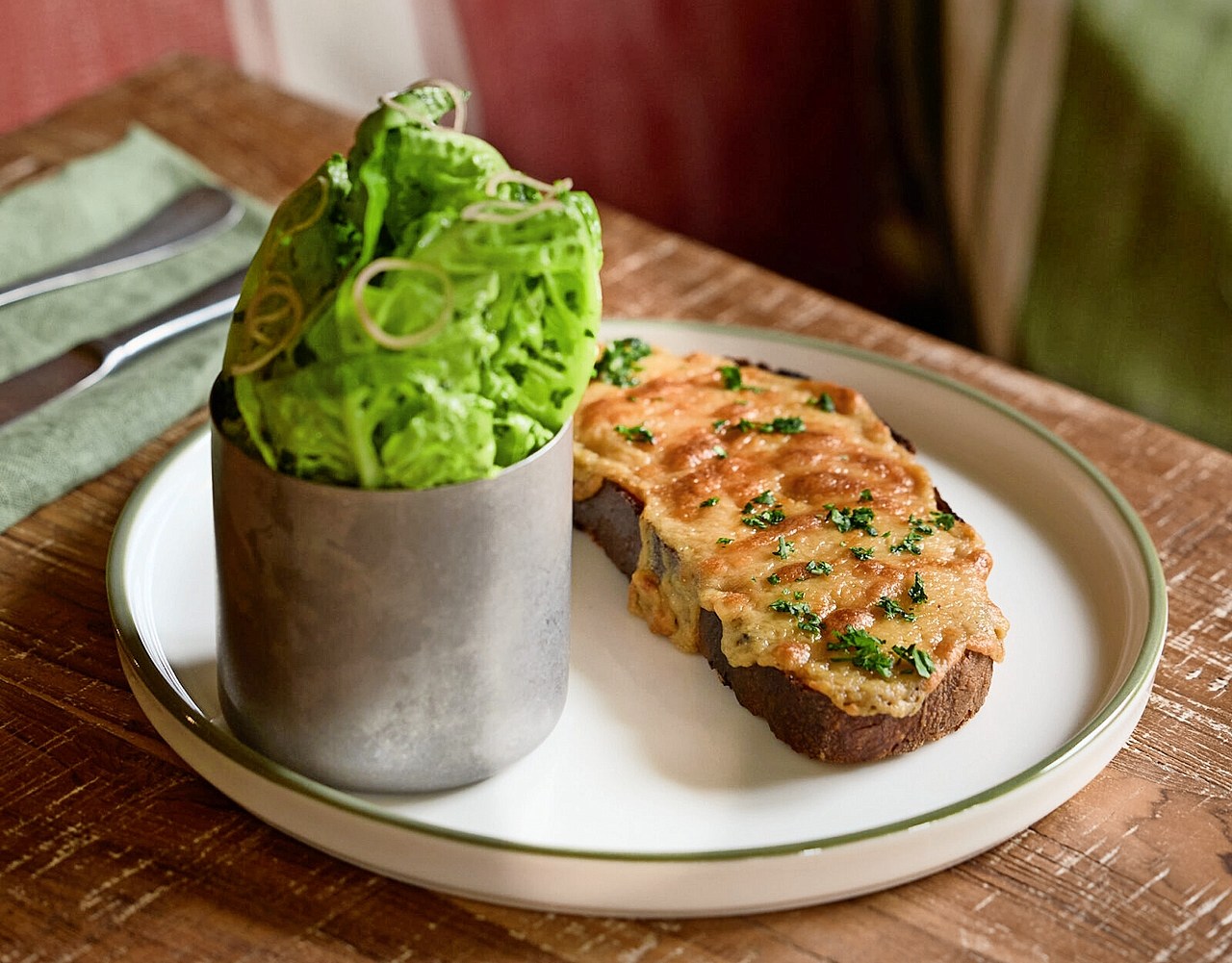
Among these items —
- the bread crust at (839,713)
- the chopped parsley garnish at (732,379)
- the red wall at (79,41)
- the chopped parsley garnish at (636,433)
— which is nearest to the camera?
the bread crust at (839,713)

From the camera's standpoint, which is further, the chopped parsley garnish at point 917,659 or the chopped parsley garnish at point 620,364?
the chopped parsley garnish at point 620,364

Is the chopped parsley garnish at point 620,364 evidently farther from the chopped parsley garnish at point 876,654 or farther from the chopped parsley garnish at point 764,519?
the chopped parsley garnish at point 876,654

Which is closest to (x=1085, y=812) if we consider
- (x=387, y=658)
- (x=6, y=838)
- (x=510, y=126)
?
(x=387, y=658)

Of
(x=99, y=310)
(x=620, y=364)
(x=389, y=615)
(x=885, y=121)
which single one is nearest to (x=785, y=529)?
(x=620, y=364)

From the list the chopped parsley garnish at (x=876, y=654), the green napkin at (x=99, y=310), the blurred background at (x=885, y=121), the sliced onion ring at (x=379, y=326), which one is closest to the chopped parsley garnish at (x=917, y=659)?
the chopped parsley garnish at (x=876, y=654)

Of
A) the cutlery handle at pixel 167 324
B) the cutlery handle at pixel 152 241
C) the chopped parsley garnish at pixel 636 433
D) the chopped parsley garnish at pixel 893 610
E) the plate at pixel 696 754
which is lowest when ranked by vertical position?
the plate at pixel 696 754

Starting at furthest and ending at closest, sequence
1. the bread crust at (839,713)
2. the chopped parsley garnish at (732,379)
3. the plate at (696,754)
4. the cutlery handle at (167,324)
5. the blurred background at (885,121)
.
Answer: the blurred background at (885,121), the cutlery handle at (167,324), the chopped parsley garnish at (732,379), the bread crust at (839,713), the plate at (696,754)

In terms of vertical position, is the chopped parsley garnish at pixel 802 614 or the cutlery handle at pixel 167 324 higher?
the cutlery handle at pixel 167 324
